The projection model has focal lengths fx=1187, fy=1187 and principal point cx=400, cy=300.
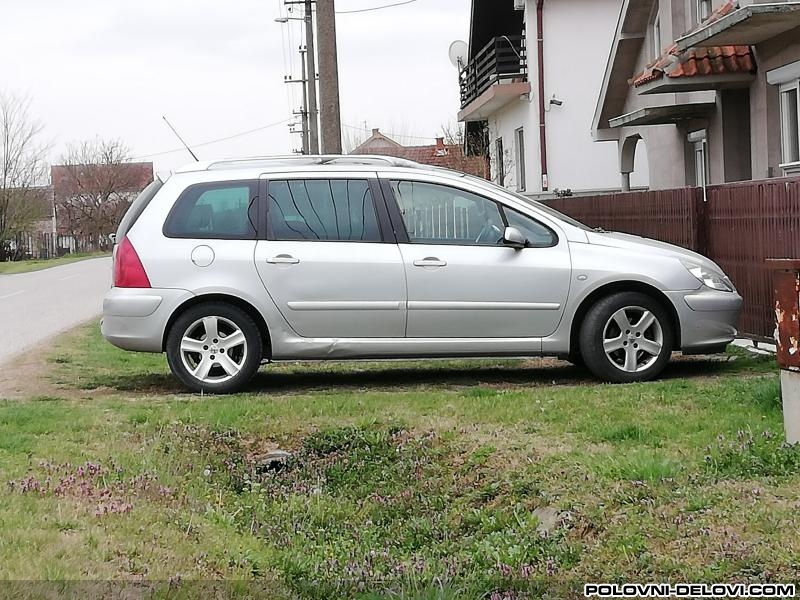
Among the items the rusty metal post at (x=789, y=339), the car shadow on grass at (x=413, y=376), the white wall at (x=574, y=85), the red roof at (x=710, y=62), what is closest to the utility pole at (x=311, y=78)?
the white wall at (x=574, y=85)

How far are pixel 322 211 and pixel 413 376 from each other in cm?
176

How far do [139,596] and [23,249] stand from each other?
56045mm

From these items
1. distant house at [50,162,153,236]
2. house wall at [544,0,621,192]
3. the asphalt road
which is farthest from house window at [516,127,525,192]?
distant house at [50,162,153,236]

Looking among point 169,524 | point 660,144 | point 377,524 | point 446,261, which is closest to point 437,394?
point 446,261

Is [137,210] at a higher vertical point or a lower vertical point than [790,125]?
lower

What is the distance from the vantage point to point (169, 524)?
18.1 ft

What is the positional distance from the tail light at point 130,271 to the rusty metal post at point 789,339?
4.84 meters

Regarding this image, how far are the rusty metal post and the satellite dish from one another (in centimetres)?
3134

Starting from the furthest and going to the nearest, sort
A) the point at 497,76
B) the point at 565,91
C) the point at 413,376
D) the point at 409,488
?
the point at 497,76 → the point at 565,91 → the point at 413,376 → the point at 409,488

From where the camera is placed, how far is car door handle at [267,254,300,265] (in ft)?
29.9

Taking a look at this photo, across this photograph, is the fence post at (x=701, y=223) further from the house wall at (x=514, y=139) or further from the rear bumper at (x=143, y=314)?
the house wall at (x=514, y=139)

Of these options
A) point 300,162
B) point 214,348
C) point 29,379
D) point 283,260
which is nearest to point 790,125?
point 300,162

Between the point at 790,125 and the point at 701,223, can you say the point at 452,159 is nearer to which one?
the point at 790,125

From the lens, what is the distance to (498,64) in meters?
30.2
